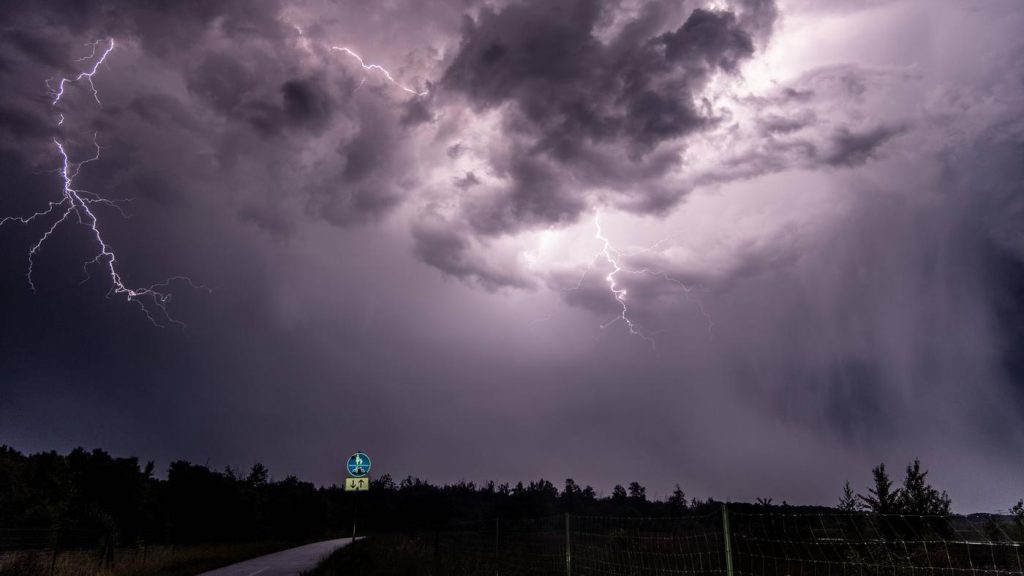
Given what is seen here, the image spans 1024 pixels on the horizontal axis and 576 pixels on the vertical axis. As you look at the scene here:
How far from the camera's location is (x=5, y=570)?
13.3 metres

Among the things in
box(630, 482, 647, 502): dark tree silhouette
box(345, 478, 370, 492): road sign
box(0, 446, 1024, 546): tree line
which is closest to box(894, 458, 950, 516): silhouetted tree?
box(0, 446, 1024, 546): tree line

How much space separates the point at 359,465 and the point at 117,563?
7540 mm

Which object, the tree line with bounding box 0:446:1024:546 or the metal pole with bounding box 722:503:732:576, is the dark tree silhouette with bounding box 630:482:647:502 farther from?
the metal pole with bounding box 722:503:732:576

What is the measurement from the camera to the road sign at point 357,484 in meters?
19.6

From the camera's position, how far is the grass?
46.0ft

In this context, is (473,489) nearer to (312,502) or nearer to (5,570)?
(312,502)

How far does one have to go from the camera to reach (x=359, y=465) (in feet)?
67.5

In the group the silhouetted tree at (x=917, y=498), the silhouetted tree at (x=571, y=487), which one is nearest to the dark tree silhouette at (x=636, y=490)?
the silhouetted tree at (x=571, y=487)

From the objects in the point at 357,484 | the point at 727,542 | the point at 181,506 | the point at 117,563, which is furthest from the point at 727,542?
the point at 181,506

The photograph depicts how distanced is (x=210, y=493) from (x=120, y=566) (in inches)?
1145

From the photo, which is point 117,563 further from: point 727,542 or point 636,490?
point 636,490

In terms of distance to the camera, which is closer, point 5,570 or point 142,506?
point 5,570

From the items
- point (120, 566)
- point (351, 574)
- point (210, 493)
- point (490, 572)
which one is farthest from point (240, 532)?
point (490, 572)

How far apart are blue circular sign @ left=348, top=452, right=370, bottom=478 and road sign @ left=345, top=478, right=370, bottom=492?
0.92ft
